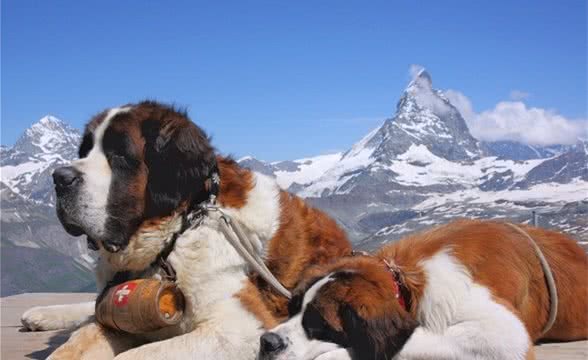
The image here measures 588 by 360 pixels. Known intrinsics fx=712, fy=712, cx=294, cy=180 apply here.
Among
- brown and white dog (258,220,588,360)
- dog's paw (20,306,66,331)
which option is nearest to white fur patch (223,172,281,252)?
brown and white dog (258,220,588,360)

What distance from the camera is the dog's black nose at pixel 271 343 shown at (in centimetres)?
382

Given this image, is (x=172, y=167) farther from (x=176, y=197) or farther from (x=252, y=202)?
(x=252, y=202)

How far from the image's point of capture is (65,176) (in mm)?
4469

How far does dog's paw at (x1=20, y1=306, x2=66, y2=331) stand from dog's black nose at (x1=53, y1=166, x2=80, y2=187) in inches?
93.5

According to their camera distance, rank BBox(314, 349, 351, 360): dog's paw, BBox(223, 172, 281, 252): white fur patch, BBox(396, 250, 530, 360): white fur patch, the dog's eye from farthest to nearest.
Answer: BBox(223, 172, 281, 252): white fur patch < the dog's eye < BBox(396, 250, 530, 360): white fur patch < BBox(314, 349, 351, 360): dog's paw

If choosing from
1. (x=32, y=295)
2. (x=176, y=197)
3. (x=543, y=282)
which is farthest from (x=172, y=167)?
(x=32, y=295)

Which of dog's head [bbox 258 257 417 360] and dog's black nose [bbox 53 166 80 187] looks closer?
dog's head [bbox 258 257 417 360]

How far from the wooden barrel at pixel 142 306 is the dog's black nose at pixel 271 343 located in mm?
835

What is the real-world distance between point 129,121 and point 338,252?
184cm

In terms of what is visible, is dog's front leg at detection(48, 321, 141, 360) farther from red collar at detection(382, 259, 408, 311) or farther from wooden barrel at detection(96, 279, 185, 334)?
red collar at detection(382, 259, 408, 311)

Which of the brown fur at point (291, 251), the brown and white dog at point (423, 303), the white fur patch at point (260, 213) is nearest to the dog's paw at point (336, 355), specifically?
the brown and white dog at point (423, 303)

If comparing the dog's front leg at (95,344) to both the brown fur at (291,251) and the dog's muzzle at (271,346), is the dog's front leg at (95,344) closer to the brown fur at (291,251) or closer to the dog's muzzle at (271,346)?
the brown fur at (291,251)

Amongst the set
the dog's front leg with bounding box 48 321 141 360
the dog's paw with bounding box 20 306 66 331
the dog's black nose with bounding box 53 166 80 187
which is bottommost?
the dog's paw with bounding box 20 306 66 331

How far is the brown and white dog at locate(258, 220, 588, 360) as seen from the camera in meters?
3.83
